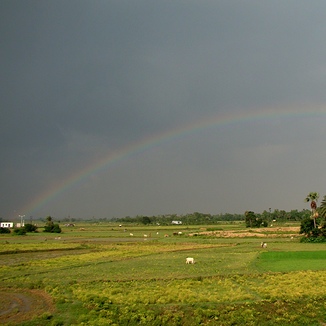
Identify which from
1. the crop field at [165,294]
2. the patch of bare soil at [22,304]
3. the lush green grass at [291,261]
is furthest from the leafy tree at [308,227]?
the patch of bare soil at [22,304]

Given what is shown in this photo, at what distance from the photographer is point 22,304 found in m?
22.6

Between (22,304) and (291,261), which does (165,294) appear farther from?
(291,261)

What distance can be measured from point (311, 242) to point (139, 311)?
59.5 metres

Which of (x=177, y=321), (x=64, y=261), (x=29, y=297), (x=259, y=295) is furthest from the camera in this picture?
(x=64, y=261)

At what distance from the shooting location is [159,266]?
37.7 m

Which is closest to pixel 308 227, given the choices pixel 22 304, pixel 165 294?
pixel 165 294

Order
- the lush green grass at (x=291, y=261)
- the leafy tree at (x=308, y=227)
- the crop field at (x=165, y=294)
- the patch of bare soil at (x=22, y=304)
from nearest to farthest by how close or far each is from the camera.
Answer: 1. the crop field at (x=165, y=294)
2. the patch of bare soil at (x=22, y=304)
3. the lush green grass at (x=291, y=261)
4. the leafy tree at (x=308, y=227)

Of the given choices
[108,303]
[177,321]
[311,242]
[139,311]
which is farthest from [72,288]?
[311,242]

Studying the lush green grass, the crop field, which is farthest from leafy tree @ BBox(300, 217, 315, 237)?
the crop field

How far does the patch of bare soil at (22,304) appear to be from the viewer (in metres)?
19.8

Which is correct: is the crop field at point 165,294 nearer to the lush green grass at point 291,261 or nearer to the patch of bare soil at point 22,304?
the patch of bare soil at point 22,304

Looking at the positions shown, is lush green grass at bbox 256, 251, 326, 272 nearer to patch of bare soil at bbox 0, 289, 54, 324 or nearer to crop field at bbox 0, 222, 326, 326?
crop field at bbox 0, 222, 326, 326

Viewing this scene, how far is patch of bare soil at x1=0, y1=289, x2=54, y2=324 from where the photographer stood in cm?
1981

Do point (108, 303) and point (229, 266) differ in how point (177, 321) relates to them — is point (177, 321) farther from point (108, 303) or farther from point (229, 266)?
point (229, 266)
